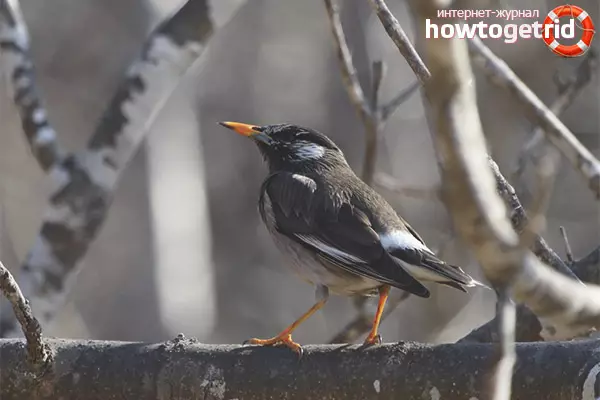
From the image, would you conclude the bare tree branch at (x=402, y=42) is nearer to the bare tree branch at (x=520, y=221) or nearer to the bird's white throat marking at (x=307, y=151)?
the bare tree branch at (x=520, y=221)

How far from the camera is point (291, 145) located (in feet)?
17.9

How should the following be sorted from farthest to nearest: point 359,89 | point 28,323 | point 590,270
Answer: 1. point 359,89
2. point 590,270
3. point 28,323

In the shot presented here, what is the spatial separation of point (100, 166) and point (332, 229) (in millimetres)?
1784

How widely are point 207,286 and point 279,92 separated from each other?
3757 mm

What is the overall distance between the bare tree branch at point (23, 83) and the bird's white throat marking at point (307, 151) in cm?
147

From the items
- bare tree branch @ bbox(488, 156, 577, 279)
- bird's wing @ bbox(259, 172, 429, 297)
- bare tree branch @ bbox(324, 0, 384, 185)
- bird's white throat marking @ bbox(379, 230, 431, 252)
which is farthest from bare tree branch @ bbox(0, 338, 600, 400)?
bare tree branch @ bbox(324, 0, 384, 185)

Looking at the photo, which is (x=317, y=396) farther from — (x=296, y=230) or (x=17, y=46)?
(x=17, y=46)

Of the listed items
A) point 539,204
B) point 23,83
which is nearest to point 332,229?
point 23,83

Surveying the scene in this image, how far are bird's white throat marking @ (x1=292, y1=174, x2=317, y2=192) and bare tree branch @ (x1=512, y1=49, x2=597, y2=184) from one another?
3.42 ft

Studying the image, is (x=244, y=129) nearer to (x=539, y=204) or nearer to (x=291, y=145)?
(x=291, y=145)

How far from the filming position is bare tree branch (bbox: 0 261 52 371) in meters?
3.16

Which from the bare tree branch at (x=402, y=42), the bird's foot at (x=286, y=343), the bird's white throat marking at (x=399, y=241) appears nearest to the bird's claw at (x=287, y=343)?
the bird's foot at (x=286, y=343)

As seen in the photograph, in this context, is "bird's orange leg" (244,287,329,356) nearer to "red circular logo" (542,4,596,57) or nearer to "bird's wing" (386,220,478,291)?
"bird's wing" (386,220,478,291)

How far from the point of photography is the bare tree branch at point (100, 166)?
18.7 ft
